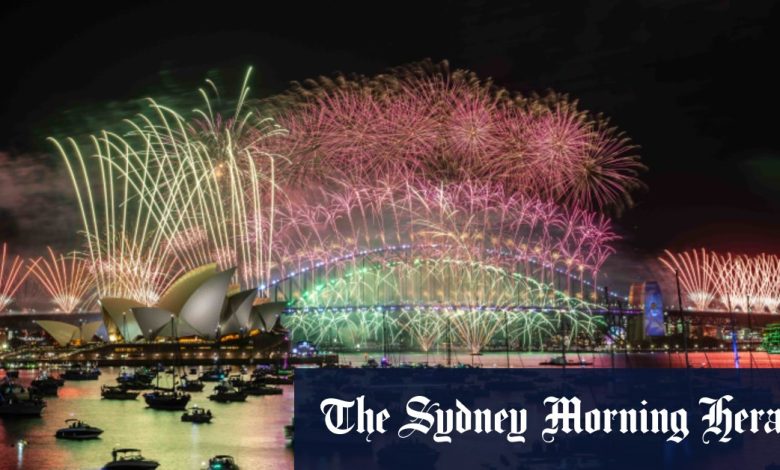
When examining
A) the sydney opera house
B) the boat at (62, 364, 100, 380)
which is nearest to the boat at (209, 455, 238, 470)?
the boat at (62, 364, 100, 380)

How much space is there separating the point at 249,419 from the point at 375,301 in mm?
70229

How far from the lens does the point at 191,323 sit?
311 ft

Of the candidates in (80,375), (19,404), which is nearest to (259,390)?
(19,404)

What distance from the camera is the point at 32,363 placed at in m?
101

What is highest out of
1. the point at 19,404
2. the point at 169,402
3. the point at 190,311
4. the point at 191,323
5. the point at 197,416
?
the point at 190,311

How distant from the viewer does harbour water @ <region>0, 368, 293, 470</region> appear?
36.7 meters

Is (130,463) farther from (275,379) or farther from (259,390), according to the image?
(275,379)

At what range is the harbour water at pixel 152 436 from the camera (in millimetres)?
36719

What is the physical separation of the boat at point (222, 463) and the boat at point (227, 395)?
25899 mm

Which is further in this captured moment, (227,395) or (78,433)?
(227,395)

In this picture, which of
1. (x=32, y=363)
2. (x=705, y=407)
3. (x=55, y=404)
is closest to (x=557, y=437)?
(x=705, y=407)

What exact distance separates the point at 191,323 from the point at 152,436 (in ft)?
171

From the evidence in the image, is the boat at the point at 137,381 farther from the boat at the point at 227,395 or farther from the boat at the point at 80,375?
the boat at the point at 80,375

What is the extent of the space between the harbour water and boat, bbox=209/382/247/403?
2.37ft
